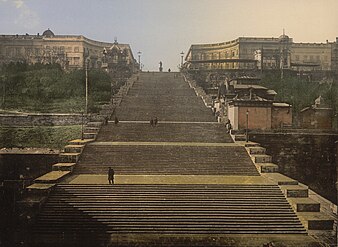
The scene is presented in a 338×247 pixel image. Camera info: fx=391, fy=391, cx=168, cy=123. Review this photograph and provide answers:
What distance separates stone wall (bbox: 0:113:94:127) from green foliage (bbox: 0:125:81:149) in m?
1.01

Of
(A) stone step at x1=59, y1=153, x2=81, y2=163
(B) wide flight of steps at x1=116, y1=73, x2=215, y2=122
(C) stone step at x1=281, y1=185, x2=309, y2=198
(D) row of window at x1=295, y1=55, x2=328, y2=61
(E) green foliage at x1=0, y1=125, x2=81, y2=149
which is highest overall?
(D) row of window at x1=295, y1=55, x2=328, y2=61

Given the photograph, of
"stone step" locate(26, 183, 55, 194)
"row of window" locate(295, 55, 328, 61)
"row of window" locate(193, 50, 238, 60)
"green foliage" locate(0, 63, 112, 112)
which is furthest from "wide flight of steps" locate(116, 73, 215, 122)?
"row of window" locate(295, 55, 328, 61)

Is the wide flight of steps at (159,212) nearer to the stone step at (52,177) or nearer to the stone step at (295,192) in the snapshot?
the stone step at (295,192)

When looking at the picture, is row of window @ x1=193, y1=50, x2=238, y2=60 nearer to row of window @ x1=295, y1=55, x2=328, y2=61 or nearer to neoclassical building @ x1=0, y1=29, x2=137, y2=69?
row of window @ x1=295, y1=55, x2=328, y2=61

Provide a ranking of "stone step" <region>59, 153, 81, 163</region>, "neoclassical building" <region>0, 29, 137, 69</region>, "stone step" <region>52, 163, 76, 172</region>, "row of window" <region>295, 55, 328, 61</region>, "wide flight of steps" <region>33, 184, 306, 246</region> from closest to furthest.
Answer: "wide flight of steps" <region>33, 184, 306, 246</region>
"stone step" <region>52, 163, 76, 172</region>
"stone step" <region>59, 153, 81, 163</region>
"neoclassical building" <region>0, 29, 137, 69</region>
"row of window" <region>295, 55, 328, 61</region>

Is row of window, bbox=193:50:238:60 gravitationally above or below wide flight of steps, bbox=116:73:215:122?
above

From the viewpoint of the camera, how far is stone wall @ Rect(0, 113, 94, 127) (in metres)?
29.6

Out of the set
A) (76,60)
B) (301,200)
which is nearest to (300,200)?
(301,200)

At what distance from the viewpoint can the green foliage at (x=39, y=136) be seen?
25797 millimetres

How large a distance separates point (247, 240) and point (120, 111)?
2208 cm

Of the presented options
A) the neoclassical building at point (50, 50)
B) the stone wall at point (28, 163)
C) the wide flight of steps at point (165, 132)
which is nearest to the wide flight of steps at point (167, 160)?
the stone wall at point (28, 163)

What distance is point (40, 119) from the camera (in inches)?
1188

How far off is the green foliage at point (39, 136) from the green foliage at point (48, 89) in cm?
565

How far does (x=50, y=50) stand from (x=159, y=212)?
57.2 m
